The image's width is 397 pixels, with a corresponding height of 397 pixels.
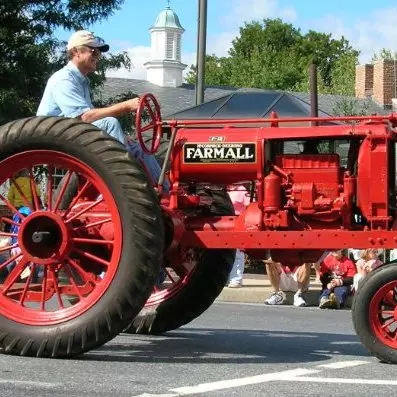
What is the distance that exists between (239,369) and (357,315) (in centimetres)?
81

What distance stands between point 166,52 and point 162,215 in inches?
1774

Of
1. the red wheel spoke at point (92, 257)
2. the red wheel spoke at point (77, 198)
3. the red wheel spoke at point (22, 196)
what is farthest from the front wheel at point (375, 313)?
the red wheel spoke at point (22, 196)

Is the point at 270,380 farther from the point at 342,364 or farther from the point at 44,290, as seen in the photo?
the point at 44,290

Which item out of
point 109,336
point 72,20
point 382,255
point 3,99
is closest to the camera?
point 109,336

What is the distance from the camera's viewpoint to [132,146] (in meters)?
7.46

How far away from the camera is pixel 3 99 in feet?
64.1

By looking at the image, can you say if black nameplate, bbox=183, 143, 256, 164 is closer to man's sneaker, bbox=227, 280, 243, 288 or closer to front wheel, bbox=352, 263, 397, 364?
front wheel, bbox=352, 263, 397, 364

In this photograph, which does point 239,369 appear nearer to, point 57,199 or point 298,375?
point 298,375

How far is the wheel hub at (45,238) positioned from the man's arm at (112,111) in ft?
2.59

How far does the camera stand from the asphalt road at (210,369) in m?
5.35

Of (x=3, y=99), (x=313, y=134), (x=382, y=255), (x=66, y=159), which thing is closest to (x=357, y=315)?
(x=313, y=134)

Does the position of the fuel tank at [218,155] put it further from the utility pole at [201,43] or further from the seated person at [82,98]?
the utility pole at [201,43]

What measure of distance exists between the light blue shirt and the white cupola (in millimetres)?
39999

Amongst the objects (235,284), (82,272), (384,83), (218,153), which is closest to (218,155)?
(218,153)
